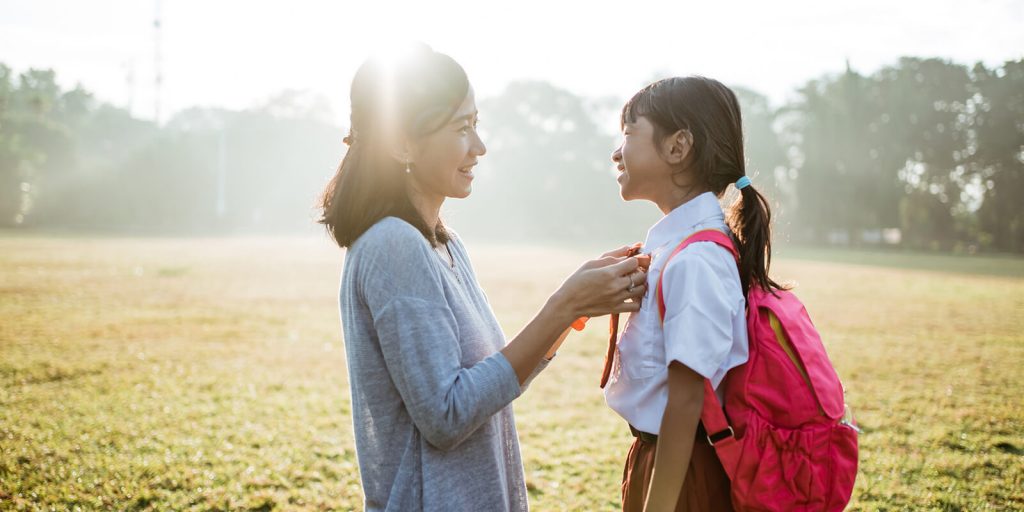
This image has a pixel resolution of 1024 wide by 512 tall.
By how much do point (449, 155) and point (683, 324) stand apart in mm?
720

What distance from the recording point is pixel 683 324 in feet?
5.18

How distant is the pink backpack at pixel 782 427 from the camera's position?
162 cm

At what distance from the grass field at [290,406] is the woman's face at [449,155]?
2.78m

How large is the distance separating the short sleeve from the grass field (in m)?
2.71

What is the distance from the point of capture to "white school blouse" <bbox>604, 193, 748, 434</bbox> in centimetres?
157

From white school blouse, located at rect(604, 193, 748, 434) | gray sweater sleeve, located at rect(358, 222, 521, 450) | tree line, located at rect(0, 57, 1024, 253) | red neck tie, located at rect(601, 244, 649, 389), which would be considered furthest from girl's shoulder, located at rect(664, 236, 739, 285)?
tree line, located at rect(0, 57, 1024, 253)

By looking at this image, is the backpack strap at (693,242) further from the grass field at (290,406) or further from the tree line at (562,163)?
the tree line at (562,163)

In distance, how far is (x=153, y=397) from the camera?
6160 mm

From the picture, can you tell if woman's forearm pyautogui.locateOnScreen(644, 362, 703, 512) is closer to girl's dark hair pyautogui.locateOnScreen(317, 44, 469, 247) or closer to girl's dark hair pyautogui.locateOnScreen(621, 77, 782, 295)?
girl's dark hair pyautogui.locateOnScreen(621, 77, 782, 295)

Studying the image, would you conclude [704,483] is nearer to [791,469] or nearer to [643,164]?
[791,469]

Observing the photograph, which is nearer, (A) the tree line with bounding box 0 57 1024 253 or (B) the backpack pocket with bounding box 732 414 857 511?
(B) the backpack pocket with bounding box 732 414 857 511

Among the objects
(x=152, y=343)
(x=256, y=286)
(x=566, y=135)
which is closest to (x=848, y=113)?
(x=566, y=135)

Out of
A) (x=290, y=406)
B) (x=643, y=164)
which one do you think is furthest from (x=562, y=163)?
(x=643, y=164)

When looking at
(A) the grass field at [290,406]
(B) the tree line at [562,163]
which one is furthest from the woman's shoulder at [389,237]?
(B) the tree line at [562,163]
